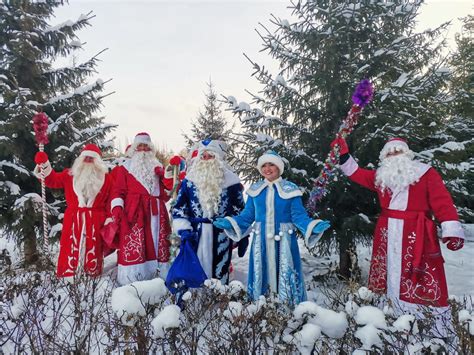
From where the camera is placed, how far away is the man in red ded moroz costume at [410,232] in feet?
12.1

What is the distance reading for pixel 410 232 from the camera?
384 centimetres

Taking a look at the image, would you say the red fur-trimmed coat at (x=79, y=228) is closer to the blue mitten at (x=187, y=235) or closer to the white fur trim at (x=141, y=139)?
the white fur trim at (x=141, y=139)

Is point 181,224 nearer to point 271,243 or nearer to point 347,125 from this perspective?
point 271,243

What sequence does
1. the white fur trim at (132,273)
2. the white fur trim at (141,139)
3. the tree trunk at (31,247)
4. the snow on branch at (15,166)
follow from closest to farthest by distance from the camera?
the white fur trim at (132,273) → the white fur trim at (141,139) → the snow on branch at (15,166) → the tree trunk at (31,247)

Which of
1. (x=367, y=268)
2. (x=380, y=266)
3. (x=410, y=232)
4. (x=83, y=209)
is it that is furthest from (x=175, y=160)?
(x=367, y=268)

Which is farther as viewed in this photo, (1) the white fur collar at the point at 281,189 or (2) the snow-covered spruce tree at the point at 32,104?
(2) the snow-covered spruce tree at the point at 32,104

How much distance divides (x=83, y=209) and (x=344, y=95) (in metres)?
4.22

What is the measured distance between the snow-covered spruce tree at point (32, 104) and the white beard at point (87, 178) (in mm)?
797

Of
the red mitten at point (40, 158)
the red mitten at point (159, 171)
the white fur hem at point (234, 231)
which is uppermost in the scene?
the red mitten at point (40, 158)

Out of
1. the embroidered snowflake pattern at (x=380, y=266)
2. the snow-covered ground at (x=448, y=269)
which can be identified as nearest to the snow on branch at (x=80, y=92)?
the snow-covered ground at (x=448, y=269)

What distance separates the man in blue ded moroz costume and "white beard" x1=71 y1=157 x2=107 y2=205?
1.53 metres

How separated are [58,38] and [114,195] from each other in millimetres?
3597

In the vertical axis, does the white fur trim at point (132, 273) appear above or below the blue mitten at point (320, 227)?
below

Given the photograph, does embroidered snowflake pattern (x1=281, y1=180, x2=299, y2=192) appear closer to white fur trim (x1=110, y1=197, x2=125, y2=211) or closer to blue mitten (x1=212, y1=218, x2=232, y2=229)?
blue mitten (x1=212, y1=218, x2=232, y2=229)
